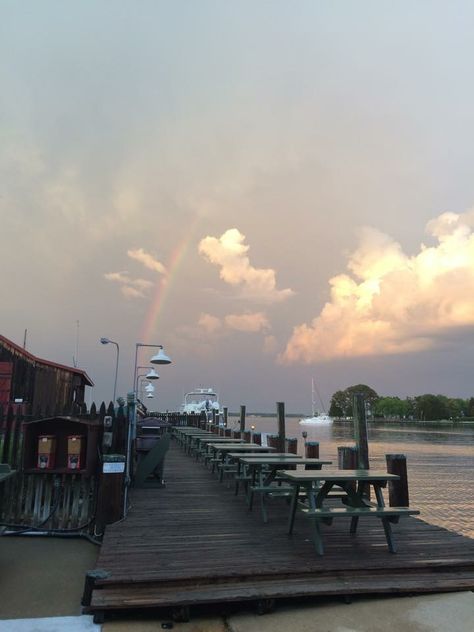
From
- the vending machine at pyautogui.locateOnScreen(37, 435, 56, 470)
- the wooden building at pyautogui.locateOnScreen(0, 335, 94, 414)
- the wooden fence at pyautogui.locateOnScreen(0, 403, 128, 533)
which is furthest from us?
the wooden building at pyautogui.locateOnScreen(0, 335, 94, 414)

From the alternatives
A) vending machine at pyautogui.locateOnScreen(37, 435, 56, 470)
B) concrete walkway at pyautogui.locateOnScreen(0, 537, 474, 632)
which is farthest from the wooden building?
concrete walkway at pyautogui.locateOnScreen(0, 537, 474, 632)

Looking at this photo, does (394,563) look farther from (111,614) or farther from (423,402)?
(423,402)

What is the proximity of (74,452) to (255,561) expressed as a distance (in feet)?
11.3

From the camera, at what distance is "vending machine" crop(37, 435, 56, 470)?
7098 millimetres

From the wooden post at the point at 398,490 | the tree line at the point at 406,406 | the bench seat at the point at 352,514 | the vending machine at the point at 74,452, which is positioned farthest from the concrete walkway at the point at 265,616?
the tree line at the point at 406,406

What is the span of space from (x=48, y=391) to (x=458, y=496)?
60.2 feet

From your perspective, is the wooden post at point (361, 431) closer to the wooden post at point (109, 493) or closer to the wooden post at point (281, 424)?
the wooden post at point (281, 424)

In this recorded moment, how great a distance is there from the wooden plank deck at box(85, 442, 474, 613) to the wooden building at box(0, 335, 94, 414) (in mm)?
10852

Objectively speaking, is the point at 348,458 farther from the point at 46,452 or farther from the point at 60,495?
the point at 46,452

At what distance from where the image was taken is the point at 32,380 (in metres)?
19.8

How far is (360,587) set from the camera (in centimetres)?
457

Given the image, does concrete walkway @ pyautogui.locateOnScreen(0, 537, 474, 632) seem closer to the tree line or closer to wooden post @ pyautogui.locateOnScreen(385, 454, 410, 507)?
wooden post @ pyautogui.locateOnScreen(385, 454, 410, 507)

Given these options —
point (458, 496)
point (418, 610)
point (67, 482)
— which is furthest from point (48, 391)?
point (418, 610)

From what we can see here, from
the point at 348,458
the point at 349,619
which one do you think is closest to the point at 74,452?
the point at 349,619
